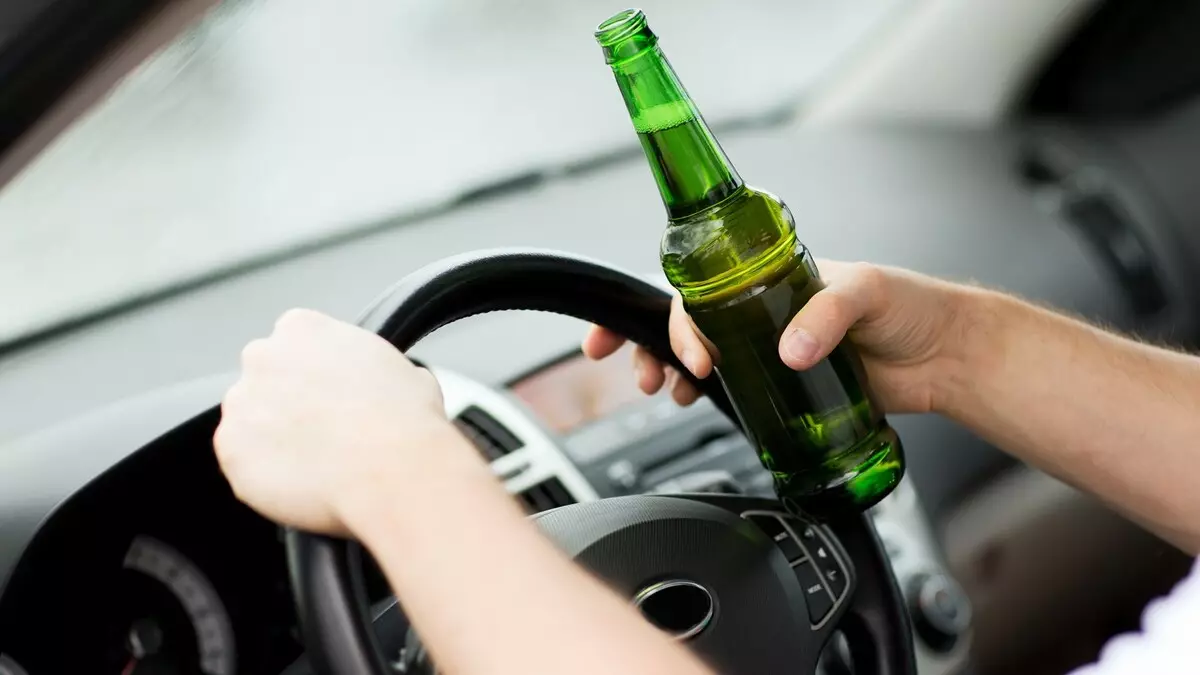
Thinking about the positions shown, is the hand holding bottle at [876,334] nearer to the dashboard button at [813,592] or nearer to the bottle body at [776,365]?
the bottle body at [776,365]

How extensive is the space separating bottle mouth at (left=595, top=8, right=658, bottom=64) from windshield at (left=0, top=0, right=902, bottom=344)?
1.21ft

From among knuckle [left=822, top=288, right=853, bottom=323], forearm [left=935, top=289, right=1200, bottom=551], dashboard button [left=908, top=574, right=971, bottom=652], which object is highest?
knuckle [left=822, top=288, right=853, bottom=323]

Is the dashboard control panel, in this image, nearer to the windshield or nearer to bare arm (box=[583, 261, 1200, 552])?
bare arm (box=[583, 261, 1200, 552])

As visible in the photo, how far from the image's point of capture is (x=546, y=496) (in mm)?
989

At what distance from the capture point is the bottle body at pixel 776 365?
74cm

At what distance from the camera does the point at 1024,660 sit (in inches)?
65.2

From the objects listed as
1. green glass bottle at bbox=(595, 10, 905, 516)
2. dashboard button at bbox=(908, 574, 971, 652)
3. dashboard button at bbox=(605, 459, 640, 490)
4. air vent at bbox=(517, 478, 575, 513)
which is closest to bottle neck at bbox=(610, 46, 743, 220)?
green glass bottle at bbox=(595, 10, 905, 516)

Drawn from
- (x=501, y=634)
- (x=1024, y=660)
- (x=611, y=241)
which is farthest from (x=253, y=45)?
(x=1024, y=660)

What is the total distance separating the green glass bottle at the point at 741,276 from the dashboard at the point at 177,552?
163 millimetres

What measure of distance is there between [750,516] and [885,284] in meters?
0.21

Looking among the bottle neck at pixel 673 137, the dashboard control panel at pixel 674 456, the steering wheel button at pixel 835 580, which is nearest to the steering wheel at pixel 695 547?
the steering wheel button at pixel 835 580

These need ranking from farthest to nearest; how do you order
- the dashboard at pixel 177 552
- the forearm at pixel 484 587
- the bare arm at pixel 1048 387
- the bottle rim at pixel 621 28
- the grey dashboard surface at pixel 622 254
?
1. the grey dashboard surface at pixel 622 254
2. the bare arm at pixel 1048 387
3. the dashboard at pixel 177 552
4. the bottle rim at pixel 621 28
5. the forearm at pixel 484 587

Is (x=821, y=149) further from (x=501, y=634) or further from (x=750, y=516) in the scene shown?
(x=501, y=634)

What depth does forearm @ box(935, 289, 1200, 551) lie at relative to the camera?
37.9 inches
